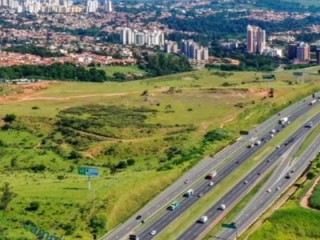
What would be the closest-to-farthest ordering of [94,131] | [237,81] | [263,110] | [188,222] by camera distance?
[188,222]
[94,131]
[263,110]
[237,81]

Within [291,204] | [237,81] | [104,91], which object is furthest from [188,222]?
[237,81]

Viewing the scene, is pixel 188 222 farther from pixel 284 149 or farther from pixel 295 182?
pixel 284 149

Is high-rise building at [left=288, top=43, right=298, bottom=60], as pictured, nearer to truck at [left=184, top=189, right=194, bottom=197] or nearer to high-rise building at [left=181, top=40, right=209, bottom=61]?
high-rise building at [left=181, top=40, right=209, bottom=61]

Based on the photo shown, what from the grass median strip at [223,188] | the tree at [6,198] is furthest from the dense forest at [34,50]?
the tree at [6,198]

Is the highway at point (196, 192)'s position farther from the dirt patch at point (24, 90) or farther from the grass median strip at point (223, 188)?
the dirt patch at point (24, 90)

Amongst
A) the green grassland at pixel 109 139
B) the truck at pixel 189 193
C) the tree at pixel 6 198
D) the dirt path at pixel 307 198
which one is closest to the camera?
the tree at pixel 6 198

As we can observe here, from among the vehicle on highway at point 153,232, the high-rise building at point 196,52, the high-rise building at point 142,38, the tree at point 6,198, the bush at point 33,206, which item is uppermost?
the high-rise building at point 142,38
